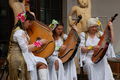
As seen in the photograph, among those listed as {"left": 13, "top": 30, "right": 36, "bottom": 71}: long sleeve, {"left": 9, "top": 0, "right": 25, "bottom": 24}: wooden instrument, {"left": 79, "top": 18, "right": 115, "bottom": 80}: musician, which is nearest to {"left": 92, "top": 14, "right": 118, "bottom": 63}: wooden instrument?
{"left": 79, "top": 18, "right": 115, "bottom": 80}: musician

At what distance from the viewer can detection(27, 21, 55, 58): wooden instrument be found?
5.54 m

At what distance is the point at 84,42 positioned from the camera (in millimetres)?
6441

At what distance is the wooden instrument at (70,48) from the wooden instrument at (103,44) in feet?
1.47

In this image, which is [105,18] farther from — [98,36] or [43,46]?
[43,46]

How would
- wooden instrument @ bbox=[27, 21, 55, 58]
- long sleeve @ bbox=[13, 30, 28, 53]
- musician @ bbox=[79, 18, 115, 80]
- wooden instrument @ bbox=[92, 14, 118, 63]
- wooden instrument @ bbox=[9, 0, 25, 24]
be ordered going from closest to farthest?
long sleeve @ bbox=[13, 30, 28, 53] < wooden instrument @ bbox=[27, 21, 55, 58] < wooden instrument @ bbox=[92, 14, 118, 63] < musician @ bbox=[79, 18, 115, 80] < wooden instrument @ bbox=[9, 0, 25, 24]

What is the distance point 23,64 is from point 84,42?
1.58 metres

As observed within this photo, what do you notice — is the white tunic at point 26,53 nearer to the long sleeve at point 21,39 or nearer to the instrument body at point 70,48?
the long sleeve at point 21,39

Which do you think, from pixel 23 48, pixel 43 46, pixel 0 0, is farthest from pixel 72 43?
pixel 0 0

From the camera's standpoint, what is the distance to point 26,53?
5234 millimetres

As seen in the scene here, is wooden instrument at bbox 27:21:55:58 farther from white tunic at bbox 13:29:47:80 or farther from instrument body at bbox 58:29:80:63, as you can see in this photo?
instrument body at bbox 58:29:80:63

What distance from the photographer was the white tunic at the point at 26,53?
512 cm

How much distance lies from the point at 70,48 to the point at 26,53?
1.02 m

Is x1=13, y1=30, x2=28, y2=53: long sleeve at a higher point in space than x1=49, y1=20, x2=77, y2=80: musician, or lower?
higher

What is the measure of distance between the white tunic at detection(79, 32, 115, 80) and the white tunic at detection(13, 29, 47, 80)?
1.15 meters
